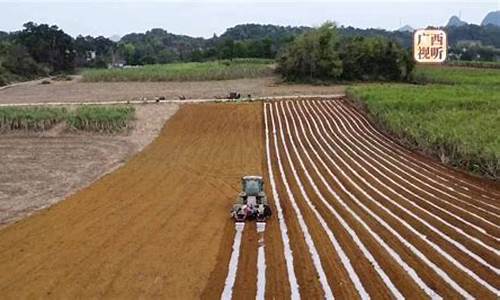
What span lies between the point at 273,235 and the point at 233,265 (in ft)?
8.03

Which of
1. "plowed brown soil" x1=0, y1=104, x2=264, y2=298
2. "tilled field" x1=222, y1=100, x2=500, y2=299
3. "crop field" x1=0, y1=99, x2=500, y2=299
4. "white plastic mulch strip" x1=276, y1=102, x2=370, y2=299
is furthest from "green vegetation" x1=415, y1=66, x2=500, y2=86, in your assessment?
"plowed brown soil" x1=0, y1=104, x2=264, y2=298

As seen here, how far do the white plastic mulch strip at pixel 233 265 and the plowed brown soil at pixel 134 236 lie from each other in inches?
7.7

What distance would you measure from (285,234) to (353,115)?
25.5 metres

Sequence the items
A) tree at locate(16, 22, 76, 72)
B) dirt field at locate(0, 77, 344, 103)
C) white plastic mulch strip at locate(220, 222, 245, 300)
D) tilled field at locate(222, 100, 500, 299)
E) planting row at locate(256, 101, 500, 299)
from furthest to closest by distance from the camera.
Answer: tree at locate(16, 22, 76, 72), dirt field at locate(0, 77, 344, 103), planting row at locate(256, 101, 500, 299), tilled field at locate(222, 100, 500, 299), white plastic mulch strip at locate(220, 222, 245, 300)

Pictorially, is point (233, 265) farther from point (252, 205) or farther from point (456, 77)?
point (456, 77)

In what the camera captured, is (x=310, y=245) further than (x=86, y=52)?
No

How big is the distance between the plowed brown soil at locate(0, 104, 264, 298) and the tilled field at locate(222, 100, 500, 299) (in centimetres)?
100

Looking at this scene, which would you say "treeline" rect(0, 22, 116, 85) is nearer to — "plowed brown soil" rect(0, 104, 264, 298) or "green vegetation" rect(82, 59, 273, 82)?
"green vegetation" rect(82, 59, 273, 82)

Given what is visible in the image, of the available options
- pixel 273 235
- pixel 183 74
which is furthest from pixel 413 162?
pixel 183 74

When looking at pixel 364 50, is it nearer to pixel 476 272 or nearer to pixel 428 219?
pixel 428 219

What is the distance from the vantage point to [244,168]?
80.3 ft

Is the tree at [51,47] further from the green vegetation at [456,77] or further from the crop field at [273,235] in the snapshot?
the crop field at [273,235]

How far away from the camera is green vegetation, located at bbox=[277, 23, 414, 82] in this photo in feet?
207

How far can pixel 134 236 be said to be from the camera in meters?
15.0
